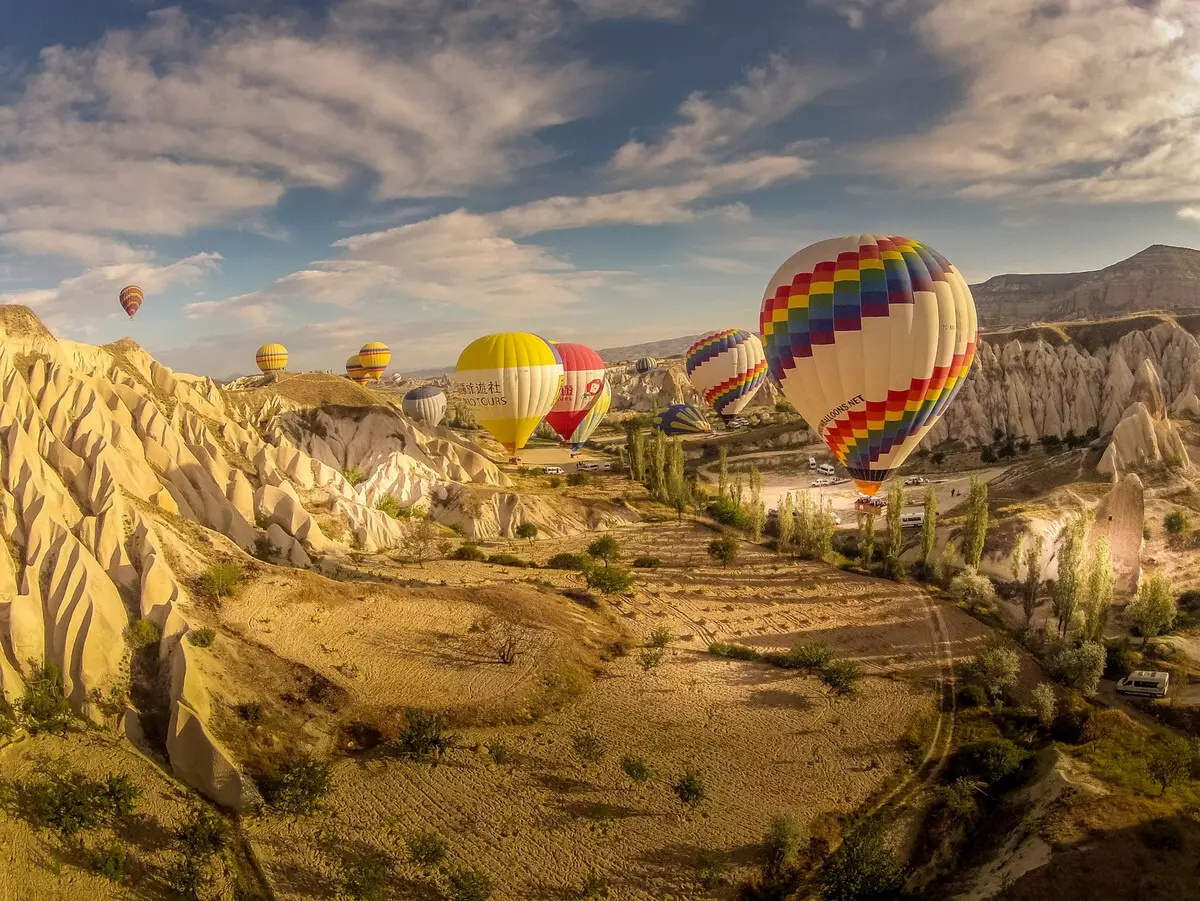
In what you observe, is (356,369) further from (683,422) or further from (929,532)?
(929,532)

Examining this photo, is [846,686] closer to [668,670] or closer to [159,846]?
[668,670]

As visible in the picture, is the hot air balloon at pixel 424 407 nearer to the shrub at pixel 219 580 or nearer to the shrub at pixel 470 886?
the shrub at pixel 219 580

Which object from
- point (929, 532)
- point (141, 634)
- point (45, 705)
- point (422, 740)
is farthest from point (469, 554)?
point (929, 532)

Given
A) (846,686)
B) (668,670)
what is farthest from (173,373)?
(846,686)

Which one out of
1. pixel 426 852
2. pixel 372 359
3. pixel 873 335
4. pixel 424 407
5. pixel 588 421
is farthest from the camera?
pixel 372 359

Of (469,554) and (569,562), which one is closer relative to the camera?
(569,562)

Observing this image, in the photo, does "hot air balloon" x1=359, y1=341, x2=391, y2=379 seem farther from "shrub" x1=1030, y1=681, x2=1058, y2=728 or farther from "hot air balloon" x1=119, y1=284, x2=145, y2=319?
"shrub" x1=1030, y1=681, x2=1058, y2=728

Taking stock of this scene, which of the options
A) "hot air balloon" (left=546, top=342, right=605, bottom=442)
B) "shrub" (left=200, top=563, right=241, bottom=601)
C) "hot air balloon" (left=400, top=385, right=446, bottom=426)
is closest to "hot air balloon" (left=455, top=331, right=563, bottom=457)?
"hot air balloon" (left=546, top=342, right=605, bottom=442)
